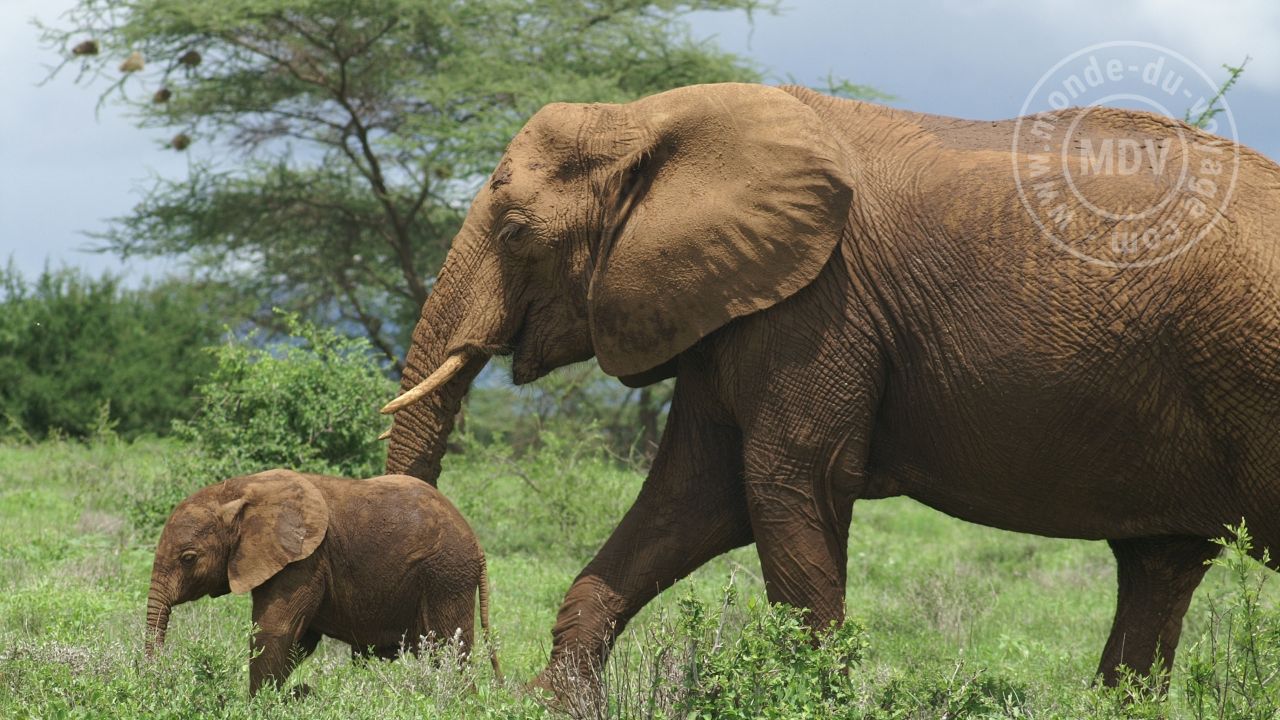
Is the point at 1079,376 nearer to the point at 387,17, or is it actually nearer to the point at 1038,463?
the point at 1038,463

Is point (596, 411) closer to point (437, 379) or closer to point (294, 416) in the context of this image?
point (294, 416)

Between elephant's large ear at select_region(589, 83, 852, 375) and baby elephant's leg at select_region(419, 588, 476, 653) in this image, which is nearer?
elephant's large ear at select_region(589, 83, 852, 375)

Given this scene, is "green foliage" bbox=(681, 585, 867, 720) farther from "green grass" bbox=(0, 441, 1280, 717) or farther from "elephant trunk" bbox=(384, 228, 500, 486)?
"elephant trunk" bbox=(384, 228, 500, 486)

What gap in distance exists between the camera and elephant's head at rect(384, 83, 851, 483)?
604 cm

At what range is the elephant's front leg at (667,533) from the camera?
21.6 feet

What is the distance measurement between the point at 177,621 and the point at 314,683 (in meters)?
1.34

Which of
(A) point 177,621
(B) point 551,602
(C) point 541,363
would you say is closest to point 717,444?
(C) point 541,363

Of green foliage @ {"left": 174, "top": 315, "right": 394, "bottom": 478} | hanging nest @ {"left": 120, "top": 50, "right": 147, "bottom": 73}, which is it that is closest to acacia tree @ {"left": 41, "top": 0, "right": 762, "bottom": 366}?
hanging nest @ {"left": 120, "top": 50, "right": 147, "bottom": 73}

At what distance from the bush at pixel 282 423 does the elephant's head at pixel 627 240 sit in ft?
16.1

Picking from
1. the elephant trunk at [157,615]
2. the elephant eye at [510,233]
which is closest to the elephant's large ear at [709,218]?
the elephant eye at [510,233]

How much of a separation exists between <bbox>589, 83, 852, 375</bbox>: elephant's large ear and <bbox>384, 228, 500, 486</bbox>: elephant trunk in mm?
545

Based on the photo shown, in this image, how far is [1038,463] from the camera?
19.9 ft

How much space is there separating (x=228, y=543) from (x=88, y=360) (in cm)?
1567

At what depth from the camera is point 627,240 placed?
6219 mm
